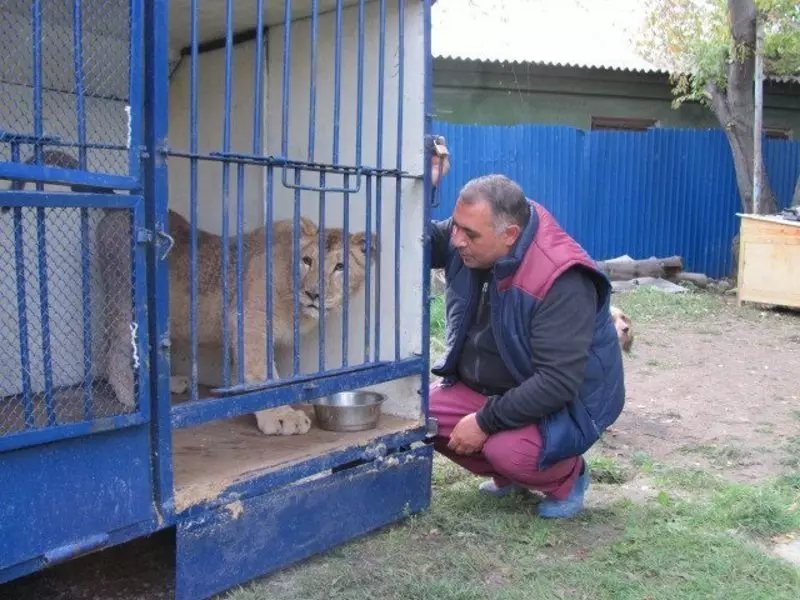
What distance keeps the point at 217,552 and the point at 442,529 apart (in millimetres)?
1230

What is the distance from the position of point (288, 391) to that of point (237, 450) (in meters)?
0.52

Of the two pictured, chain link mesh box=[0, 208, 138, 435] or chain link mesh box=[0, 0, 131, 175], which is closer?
chain link mesh box=[0, 208, 138, 435]

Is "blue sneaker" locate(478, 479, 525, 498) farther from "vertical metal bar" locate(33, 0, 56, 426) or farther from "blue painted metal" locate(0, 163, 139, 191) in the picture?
"blue painted metal" locate(0, 163, 139, 191)

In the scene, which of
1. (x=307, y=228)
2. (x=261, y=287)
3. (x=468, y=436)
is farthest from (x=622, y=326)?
(x=261, y=287)

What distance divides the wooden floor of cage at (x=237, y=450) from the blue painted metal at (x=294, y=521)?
0.35 feet

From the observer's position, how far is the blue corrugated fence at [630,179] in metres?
13.9

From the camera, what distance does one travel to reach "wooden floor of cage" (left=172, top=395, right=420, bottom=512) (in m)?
3.25

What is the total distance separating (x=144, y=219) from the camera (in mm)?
2893

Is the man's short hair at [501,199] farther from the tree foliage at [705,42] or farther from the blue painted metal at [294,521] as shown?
the tree foliage at [705,42]

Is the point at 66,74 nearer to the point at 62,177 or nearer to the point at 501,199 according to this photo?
the point at 62,177

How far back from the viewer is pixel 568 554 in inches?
150

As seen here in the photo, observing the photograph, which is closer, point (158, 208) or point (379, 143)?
point (158, 208)

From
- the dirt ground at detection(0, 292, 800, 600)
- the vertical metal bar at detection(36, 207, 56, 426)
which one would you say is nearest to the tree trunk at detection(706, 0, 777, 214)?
the dirt ground at detection(0, 292, 800, 600)

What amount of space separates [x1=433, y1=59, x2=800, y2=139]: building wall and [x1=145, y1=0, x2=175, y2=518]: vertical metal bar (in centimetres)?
1283
